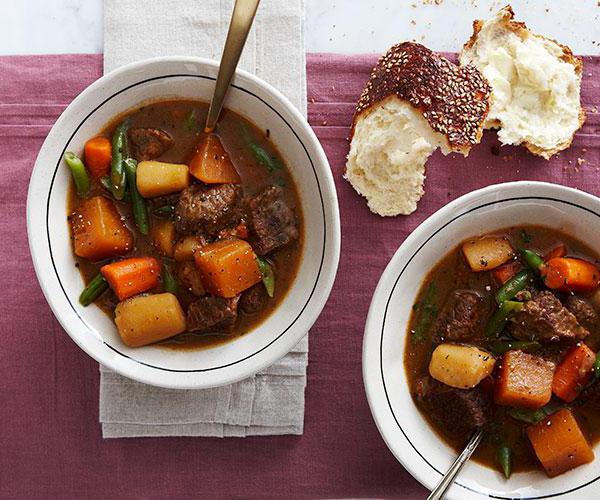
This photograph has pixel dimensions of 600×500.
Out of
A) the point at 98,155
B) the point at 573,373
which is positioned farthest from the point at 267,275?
the point at 573,373

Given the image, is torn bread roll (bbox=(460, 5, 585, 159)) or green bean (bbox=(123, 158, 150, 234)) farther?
torn bread roll (bbox=(460, 5, 585, 159))

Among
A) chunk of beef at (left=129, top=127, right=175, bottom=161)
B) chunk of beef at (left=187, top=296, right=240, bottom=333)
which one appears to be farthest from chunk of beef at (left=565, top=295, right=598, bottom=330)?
chunk of beef at (left=129, top=127, right=175, bottom=161)

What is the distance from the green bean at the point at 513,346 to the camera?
3168 mm

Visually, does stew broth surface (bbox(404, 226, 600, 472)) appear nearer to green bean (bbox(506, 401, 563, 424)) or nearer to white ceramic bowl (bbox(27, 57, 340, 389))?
green bean (bbox(506, 401, 563, 424))

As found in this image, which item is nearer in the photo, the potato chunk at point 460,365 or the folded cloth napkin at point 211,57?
the potato chunk at point 460,365

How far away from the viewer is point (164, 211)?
10.4ft

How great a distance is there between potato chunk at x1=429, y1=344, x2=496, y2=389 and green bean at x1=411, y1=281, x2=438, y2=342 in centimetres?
10

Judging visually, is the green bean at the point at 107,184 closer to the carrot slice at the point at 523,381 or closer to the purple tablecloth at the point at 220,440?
the purple tablecloth at the point at 220,440

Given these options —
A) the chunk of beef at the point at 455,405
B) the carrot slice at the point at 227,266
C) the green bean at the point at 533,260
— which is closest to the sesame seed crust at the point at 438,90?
the green bean at the point at 533,260

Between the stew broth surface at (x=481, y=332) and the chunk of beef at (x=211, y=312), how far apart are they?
2.37 feet

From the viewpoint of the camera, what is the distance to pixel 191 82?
3096 mm

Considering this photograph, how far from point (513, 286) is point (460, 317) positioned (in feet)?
0.83

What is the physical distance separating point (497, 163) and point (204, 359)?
5.07 feet

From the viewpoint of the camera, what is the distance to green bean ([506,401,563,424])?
10.4 feet
